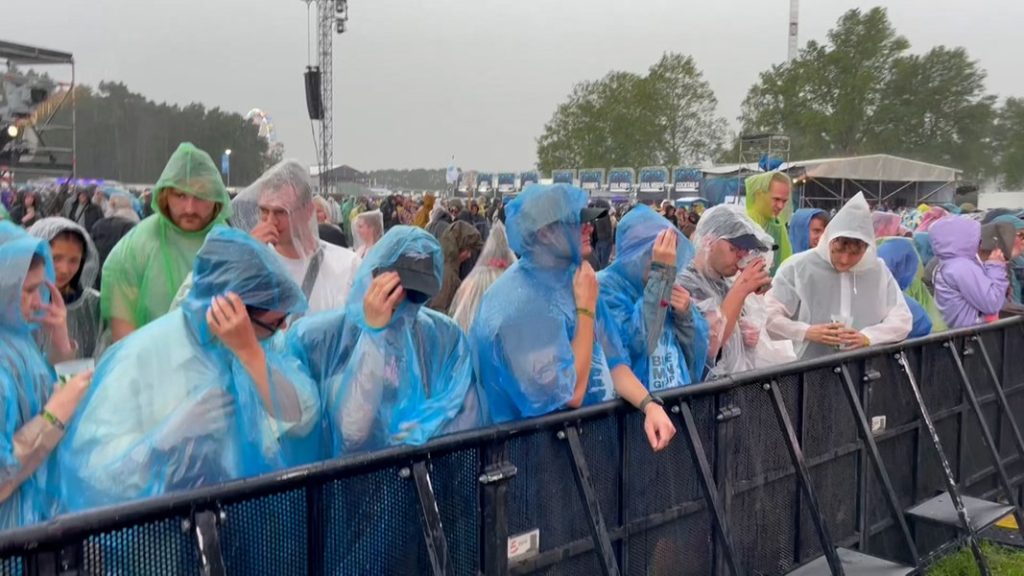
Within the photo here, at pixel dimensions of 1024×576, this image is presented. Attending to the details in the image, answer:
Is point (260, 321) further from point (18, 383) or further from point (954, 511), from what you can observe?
point (954, 511)

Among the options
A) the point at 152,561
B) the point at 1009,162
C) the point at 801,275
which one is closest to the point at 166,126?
the point at 801,275

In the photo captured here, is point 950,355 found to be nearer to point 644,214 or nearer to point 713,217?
point 713,217

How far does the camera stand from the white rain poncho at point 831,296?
14.9 ft

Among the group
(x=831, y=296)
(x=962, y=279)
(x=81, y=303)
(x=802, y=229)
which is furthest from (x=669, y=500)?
(x=802, y=229)

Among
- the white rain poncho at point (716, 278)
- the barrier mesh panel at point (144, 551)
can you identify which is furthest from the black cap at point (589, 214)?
the barrier mesh panel at point (144, 551)

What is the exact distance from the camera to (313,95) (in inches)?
872

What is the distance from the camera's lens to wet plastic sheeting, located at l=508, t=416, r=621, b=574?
103 inches

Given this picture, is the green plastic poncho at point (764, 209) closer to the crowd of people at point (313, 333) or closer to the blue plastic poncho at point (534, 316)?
the crowd of people at point (313, 333)

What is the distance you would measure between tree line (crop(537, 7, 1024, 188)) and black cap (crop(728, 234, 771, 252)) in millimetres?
56093

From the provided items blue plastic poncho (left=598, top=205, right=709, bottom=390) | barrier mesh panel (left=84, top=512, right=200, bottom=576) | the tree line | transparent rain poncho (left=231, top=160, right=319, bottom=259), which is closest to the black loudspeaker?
transparent rain poncho (left=231, top=160, right=319, bottom=259)

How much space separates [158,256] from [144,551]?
1.78 m

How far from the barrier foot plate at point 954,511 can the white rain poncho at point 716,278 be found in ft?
4.33

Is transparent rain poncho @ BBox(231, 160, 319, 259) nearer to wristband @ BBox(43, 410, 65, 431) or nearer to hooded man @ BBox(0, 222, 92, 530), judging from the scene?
hooded man @ BBox(0, 222, 92, 530)

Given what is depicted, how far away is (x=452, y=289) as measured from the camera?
5.68m
